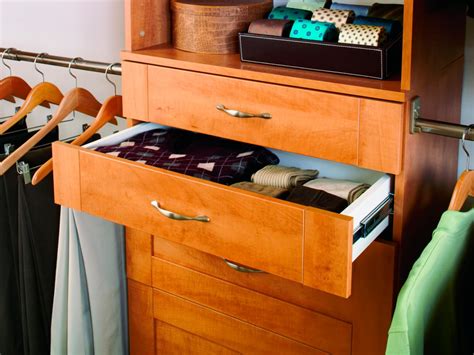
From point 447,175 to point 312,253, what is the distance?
1.64ft

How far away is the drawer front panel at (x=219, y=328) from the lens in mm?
1565

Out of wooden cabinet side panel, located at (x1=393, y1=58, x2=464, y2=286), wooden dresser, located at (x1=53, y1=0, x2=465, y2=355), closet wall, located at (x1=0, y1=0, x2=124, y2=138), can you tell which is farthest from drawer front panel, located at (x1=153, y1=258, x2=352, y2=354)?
closet wall, located at (x1=0, y1=0, x2=124, y2=138)

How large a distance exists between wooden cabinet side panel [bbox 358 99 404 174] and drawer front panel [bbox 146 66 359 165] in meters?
0.02

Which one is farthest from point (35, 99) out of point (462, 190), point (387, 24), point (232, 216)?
point (462, 190)

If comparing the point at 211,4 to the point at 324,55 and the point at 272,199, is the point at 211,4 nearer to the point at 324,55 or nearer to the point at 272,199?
the point at 324,55

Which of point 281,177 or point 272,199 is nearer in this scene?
point 272,199

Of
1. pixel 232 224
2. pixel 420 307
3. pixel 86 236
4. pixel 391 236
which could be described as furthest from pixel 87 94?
pixel 420 307

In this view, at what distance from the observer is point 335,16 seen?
143cm

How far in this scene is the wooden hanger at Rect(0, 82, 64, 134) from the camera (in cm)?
179

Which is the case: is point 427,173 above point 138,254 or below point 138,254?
above

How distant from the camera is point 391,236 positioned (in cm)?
142

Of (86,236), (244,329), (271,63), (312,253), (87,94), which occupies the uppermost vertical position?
(271,63)

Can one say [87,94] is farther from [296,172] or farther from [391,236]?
[391,236]

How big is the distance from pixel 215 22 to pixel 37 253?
68 cm
